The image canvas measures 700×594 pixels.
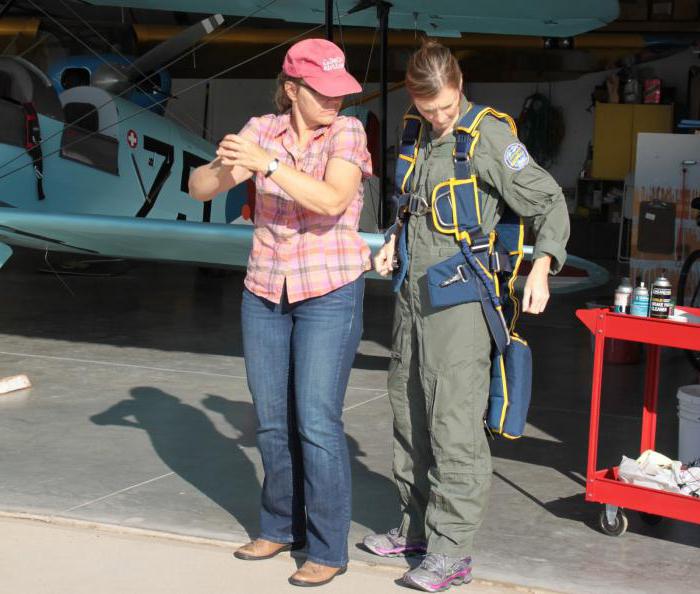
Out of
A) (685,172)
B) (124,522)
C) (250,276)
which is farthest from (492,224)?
(685,172)

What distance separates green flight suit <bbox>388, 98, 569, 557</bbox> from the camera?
318 cm

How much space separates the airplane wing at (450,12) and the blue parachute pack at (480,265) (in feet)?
17.2

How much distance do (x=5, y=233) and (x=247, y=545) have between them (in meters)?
4.21

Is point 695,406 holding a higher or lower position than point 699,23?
lower

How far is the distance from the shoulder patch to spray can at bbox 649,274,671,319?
2.56 feet

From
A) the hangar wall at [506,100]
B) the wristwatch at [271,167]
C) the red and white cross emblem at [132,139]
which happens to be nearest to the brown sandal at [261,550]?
the wristwatch at [271,167]

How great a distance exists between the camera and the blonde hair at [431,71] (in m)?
3.10

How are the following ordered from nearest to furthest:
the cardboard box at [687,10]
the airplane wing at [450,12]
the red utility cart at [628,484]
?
the red utility cart at [628,484] < the airplane wing at [450,12] < the cardboard box at [687,10]

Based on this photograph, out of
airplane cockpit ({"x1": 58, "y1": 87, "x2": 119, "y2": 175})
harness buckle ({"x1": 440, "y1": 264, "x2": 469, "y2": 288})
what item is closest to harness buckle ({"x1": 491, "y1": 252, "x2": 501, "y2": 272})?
harness buckle ({"x1": 440, "y1": 264, "x2": 469, "y2": 288})

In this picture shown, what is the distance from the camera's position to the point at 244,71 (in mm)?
13109

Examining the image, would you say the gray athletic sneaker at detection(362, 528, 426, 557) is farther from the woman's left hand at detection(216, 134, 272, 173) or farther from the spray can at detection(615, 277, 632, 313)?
the woman's left hand at detection(216, 134, 272, 173)

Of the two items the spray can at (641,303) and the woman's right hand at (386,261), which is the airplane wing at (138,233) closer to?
the spray can at (641,303)

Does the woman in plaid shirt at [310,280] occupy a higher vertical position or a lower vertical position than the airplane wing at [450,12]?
lower

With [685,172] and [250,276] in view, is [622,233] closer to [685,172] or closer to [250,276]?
[685,172]
